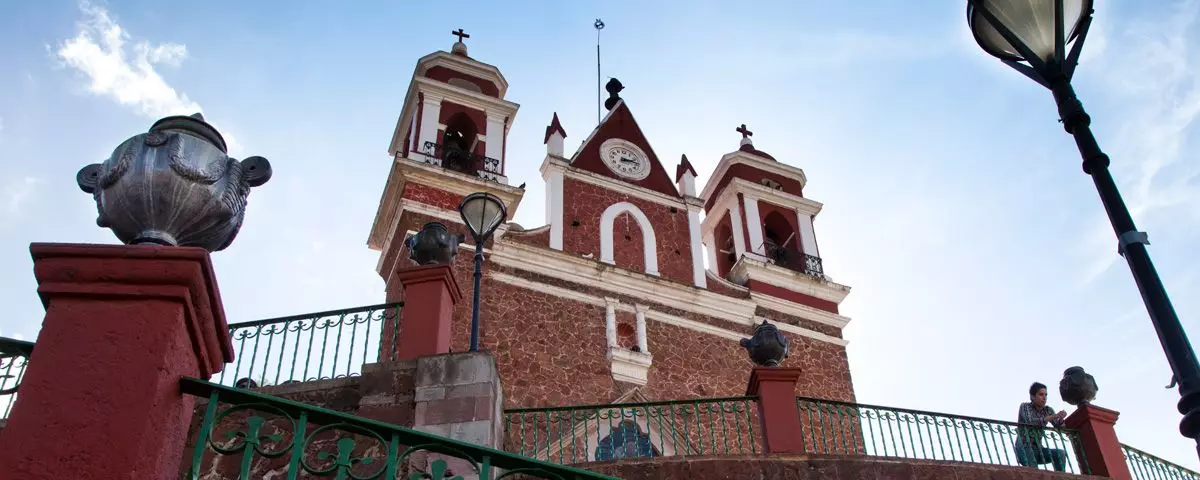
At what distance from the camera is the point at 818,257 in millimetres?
20375

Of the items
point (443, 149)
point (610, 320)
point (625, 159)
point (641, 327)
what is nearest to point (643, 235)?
point (625, 159)

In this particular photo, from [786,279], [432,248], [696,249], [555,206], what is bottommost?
[432,248]

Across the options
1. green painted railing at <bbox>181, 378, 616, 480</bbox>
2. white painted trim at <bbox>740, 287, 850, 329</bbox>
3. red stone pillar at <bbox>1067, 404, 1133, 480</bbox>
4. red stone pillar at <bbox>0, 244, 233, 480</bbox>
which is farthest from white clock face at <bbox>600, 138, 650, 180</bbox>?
red stone pillar at <bbox>0, 244, 233, 480</bbox>

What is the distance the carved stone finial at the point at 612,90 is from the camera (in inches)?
906

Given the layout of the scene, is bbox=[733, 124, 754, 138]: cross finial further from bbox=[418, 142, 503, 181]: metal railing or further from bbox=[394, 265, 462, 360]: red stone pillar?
bbox=[394, 265, 462, 360]: red stone pillar

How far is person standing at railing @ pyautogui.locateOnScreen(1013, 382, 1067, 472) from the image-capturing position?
35.1 feet

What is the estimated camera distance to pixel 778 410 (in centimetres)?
984

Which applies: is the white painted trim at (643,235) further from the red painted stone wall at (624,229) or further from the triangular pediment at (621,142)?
the triangular pediment at (621,142)

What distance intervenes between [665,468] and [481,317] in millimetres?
6754

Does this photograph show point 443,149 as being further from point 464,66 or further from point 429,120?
point 464,66

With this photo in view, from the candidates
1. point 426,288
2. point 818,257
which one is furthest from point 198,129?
point 818,257

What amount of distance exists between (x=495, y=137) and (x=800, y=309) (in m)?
6.51

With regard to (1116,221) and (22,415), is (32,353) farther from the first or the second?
(1116,221)

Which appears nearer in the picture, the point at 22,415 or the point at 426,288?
the point at 22,415
